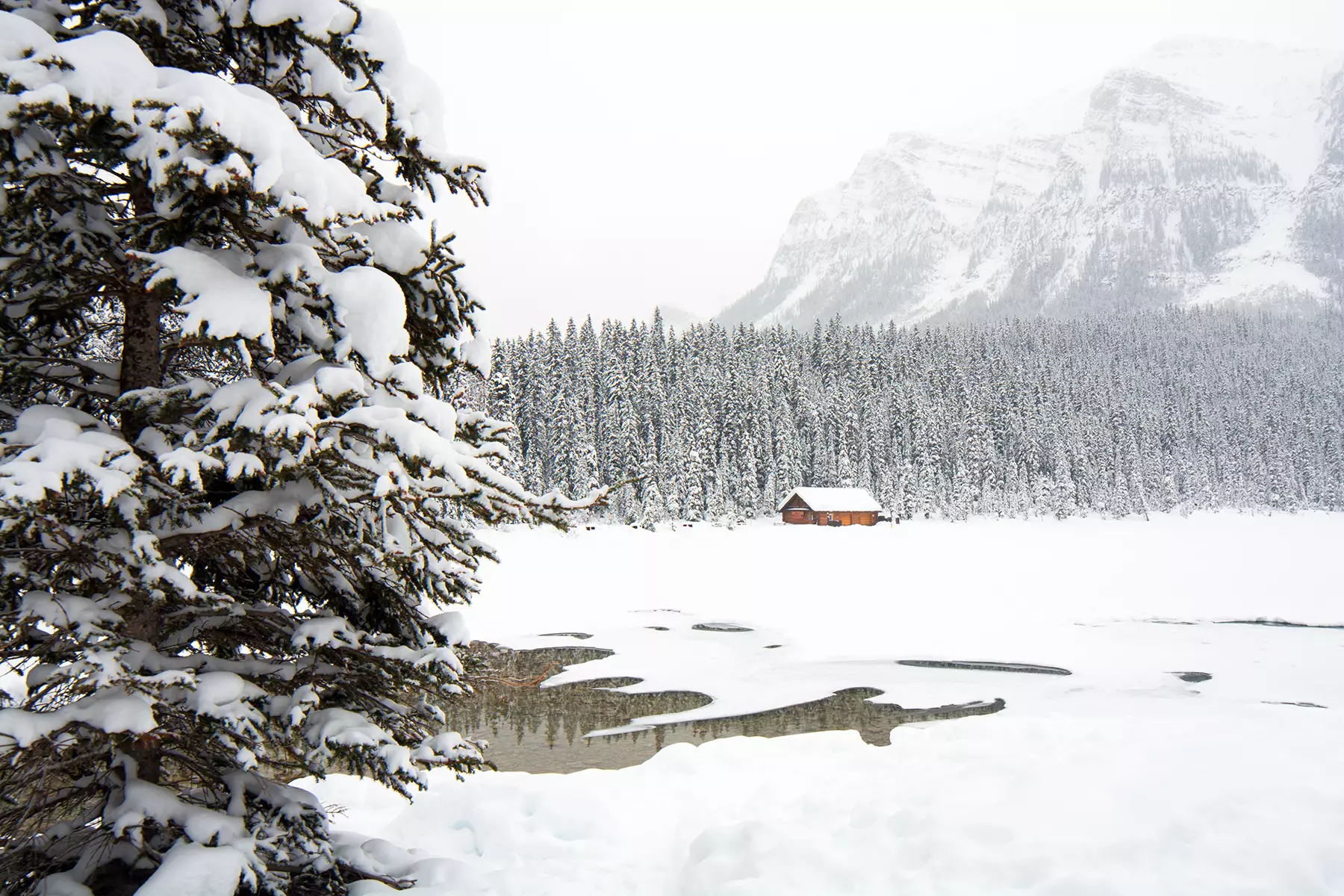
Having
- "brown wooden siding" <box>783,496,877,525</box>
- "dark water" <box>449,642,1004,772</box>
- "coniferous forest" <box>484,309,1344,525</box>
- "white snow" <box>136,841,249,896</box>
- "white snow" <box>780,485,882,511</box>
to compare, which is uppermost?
"coniferous forest" <box>484,309,1344,525</box>

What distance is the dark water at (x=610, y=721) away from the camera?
43.5ft

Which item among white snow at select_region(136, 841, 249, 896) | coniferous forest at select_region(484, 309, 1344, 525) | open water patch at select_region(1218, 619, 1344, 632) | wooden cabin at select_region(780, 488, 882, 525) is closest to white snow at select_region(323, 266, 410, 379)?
white snow at select_region(136, 841, 249, 896)

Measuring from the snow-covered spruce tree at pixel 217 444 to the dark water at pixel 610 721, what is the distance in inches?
303

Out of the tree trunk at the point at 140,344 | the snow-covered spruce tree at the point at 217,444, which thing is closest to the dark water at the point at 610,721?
the snow-covered spruce tree at the point at 217,444

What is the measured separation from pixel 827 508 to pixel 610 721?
5898 centimetres

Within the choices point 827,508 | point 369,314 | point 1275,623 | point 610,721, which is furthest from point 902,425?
point 369,314

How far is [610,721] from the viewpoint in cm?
1550

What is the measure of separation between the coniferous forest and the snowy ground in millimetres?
27447

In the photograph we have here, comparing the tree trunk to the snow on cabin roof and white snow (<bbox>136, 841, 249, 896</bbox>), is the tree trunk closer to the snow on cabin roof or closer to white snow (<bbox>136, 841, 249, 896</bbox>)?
white snow (<bbox>136, 841, 249, 896</bbox>)

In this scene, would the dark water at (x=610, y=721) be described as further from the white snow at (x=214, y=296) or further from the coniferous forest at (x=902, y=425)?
the coniferous forest at (x=902, y=425)

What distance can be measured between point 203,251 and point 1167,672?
22.1 meters

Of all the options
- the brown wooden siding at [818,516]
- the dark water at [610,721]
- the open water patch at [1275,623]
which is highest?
the brown wooden siding at [818,516]

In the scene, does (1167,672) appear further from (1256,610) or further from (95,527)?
(95,527)

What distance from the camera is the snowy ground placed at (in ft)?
17.9
